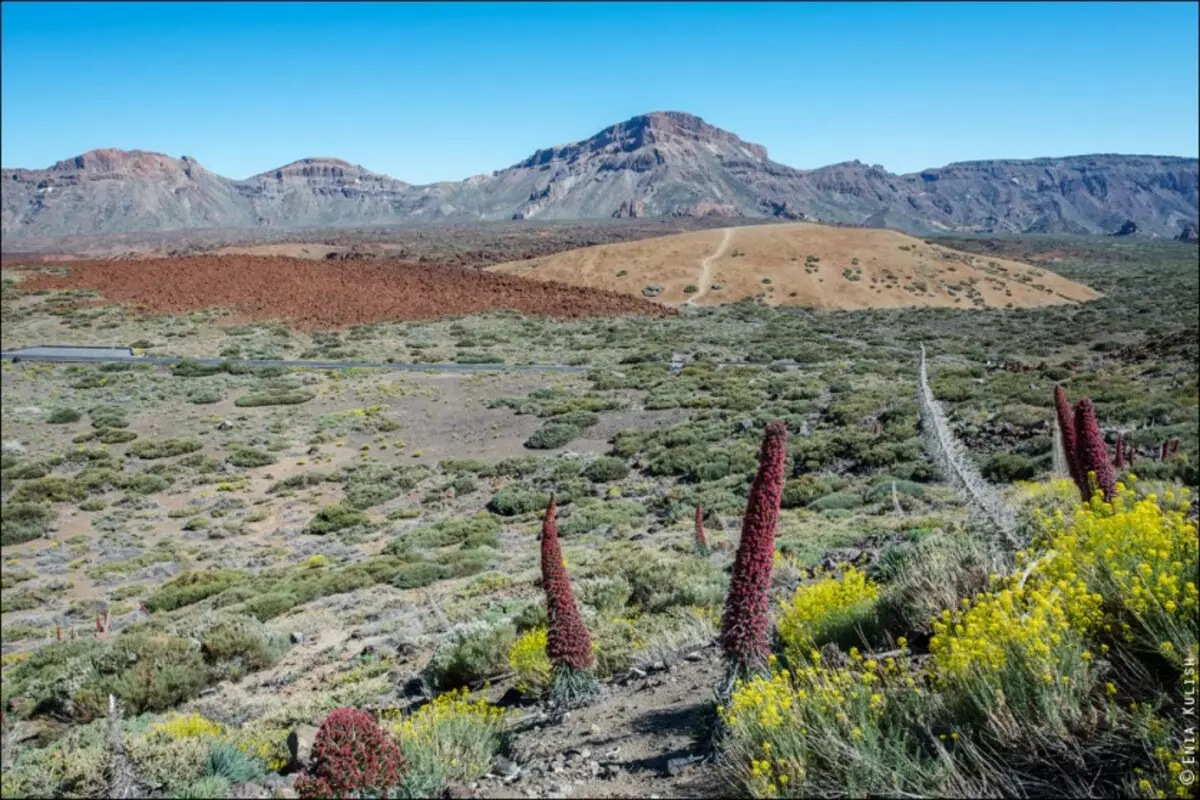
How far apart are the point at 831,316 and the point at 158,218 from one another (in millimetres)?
197237

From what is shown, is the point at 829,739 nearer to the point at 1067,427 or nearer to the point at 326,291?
the point at 1067,427

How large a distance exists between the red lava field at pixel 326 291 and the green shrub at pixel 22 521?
7.55 m

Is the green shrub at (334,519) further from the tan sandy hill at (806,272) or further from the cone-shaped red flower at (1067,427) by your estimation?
the tan sandy hill at (806,272)

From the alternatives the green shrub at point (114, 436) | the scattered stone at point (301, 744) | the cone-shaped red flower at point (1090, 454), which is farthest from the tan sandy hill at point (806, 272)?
the scattered stone at point (301, 744)

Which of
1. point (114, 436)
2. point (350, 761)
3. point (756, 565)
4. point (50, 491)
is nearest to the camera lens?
point (350, 761)

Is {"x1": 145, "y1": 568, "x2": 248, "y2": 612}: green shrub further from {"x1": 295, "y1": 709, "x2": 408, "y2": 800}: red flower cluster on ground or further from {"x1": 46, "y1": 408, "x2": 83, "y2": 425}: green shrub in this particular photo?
{"x1": 295, "y1": 709, "x2": 408, "y2": 800}: red flower cluster on ground

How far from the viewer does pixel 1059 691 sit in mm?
3055

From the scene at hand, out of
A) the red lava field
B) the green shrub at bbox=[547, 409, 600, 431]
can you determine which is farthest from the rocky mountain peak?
the green shrub at bbox=[547, 409, 600, 431]

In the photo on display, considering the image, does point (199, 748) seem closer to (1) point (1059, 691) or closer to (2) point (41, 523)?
(1) point (1059, 691)

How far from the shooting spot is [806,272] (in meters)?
60.2

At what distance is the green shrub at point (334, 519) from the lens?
17016 mm

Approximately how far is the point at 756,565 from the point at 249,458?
67.9ft

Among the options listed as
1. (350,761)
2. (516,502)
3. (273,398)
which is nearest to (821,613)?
(350,761)

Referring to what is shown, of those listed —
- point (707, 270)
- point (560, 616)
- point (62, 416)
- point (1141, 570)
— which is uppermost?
point (707, 270)
